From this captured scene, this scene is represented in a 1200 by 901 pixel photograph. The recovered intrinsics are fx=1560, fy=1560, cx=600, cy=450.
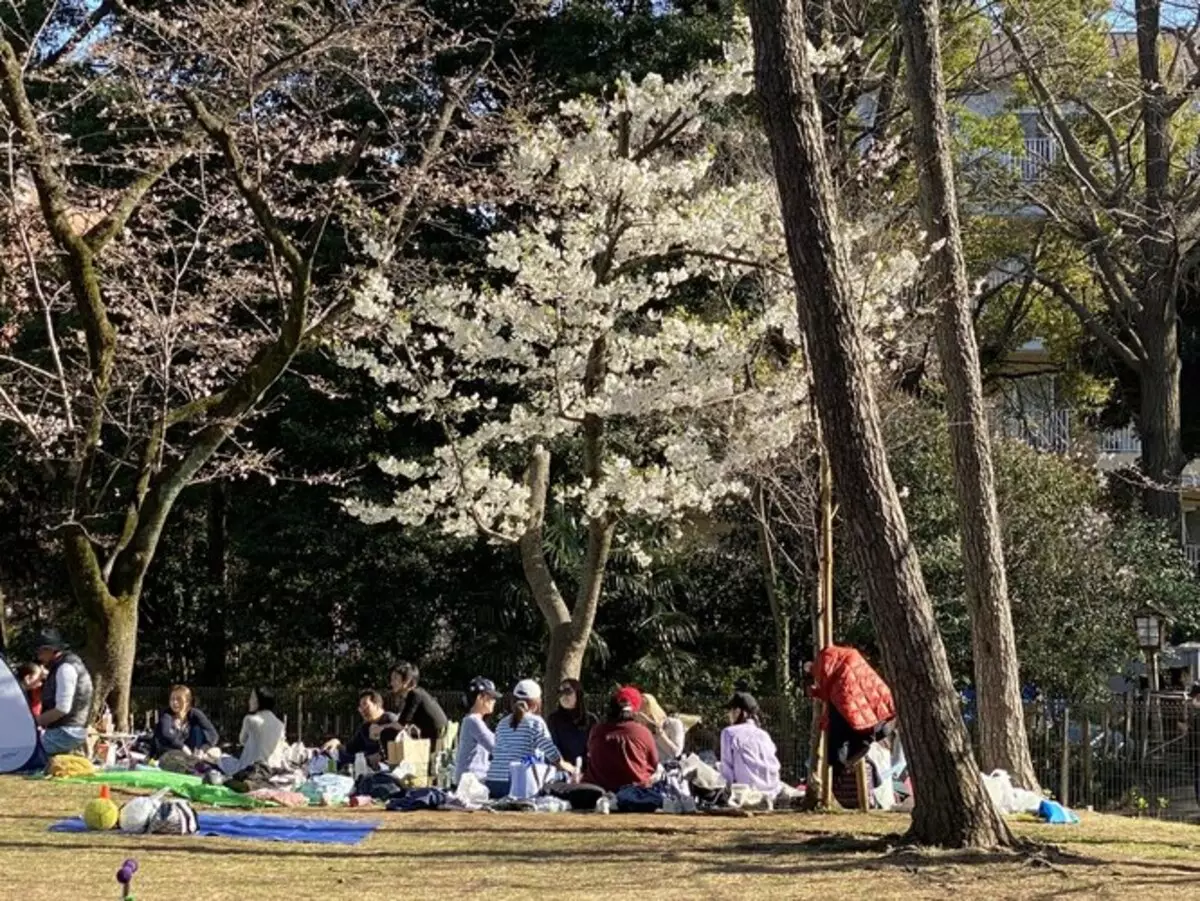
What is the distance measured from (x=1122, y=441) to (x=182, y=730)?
2790cm

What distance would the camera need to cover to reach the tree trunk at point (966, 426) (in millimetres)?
13539

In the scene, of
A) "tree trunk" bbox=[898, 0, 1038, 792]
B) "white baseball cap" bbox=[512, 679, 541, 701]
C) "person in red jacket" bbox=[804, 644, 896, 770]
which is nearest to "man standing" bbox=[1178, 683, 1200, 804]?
"tree trunk" bbox=[898, 0, 1038, 792]

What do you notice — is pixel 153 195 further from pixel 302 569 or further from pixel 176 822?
pixel 176 822

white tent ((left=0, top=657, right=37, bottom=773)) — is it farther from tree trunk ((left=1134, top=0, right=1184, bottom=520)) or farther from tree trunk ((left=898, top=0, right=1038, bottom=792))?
tree trunk ((left=1134, top=0, right=1184, bottom=520))

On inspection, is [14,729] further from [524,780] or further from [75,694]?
[524,780]

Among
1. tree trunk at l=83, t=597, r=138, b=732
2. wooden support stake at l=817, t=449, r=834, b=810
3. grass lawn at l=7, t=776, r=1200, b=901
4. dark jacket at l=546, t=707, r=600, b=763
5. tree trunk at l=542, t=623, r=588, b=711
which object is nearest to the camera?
grass lawn at l=7, t=776, r=1200, b=901

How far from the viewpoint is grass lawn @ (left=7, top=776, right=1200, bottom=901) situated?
8383 mm

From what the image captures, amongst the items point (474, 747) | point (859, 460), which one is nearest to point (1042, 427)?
point (474, 747)

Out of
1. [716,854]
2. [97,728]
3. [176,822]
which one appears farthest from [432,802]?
[97,728]

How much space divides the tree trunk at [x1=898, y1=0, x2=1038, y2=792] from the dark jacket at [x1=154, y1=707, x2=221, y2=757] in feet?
25.0

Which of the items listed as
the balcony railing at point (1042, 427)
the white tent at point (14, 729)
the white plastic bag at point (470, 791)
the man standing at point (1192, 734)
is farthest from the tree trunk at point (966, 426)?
the balcony railing at point (1042, 427)

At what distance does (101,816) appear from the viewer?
10.8m

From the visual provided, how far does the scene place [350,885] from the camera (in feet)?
28.2

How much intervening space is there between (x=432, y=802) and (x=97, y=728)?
452 cm
